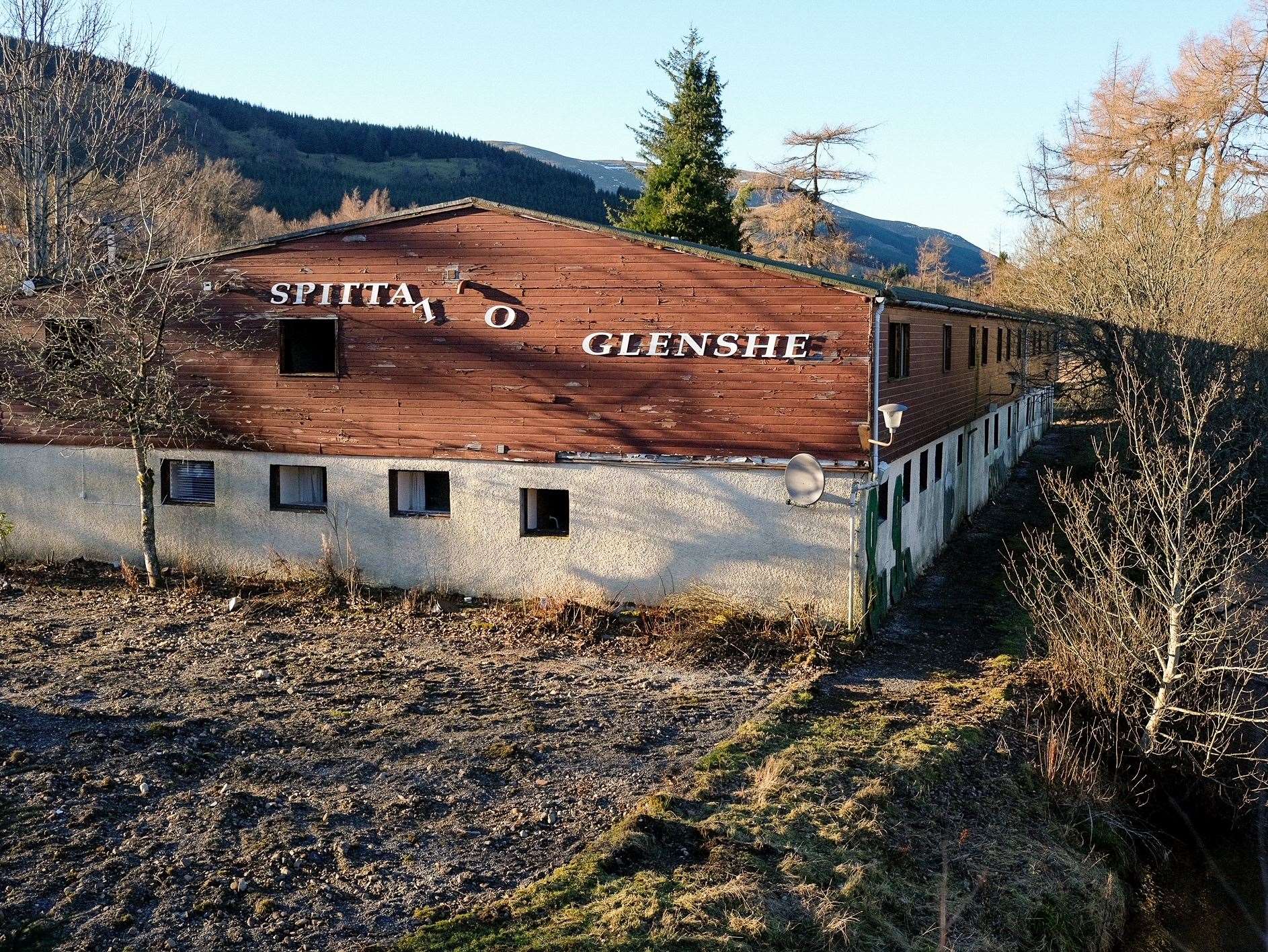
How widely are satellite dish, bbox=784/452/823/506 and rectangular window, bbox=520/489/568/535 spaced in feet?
12.2

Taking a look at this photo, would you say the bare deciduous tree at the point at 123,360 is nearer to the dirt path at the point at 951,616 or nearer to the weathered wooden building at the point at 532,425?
the weathered wooden building at the point at 532,425

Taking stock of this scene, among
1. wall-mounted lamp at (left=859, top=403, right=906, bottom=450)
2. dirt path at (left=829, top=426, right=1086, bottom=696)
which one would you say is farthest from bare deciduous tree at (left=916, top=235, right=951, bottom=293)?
wall-mounted lamp at (left=859, top=403, right=906, bottom=450)

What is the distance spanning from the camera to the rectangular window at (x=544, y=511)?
1748cm

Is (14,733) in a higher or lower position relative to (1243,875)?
higher

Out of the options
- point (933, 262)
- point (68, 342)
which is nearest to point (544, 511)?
point (68, 342)

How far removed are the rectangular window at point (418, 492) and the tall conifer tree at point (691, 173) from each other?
22.1m

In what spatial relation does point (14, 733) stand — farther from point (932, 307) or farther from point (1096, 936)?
point (932, 307)

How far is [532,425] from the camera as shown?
1727 cm

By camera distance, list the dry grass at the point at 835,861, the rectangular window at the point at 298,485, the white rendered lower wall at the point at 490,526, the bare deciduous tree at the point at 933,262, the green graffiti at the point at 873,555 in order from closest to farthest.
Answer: the dry grass at the point at 835,861 → the green graffiti at the point at 873,555 → the white rendered lower wall at the point at 490,526 → the rectangular window at the point at 298,485 → the bare deciduous tree at the point at 933,262

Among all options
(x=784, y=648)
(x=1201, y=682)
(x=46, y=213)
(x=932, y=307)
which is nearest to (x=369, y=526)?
(x=784, y=648)

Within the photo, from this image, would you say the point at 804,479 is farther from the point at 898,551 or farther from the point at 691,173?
the point at 691,173

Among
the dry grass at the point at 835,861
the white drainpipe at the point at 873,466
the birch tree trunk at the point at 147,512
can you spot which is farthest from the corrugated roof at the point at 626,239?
the dry grass at the point at 835,861

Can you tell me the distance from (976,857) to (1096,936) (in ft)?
3.99

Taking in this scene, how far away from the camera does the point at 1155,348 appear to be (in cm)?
2570
